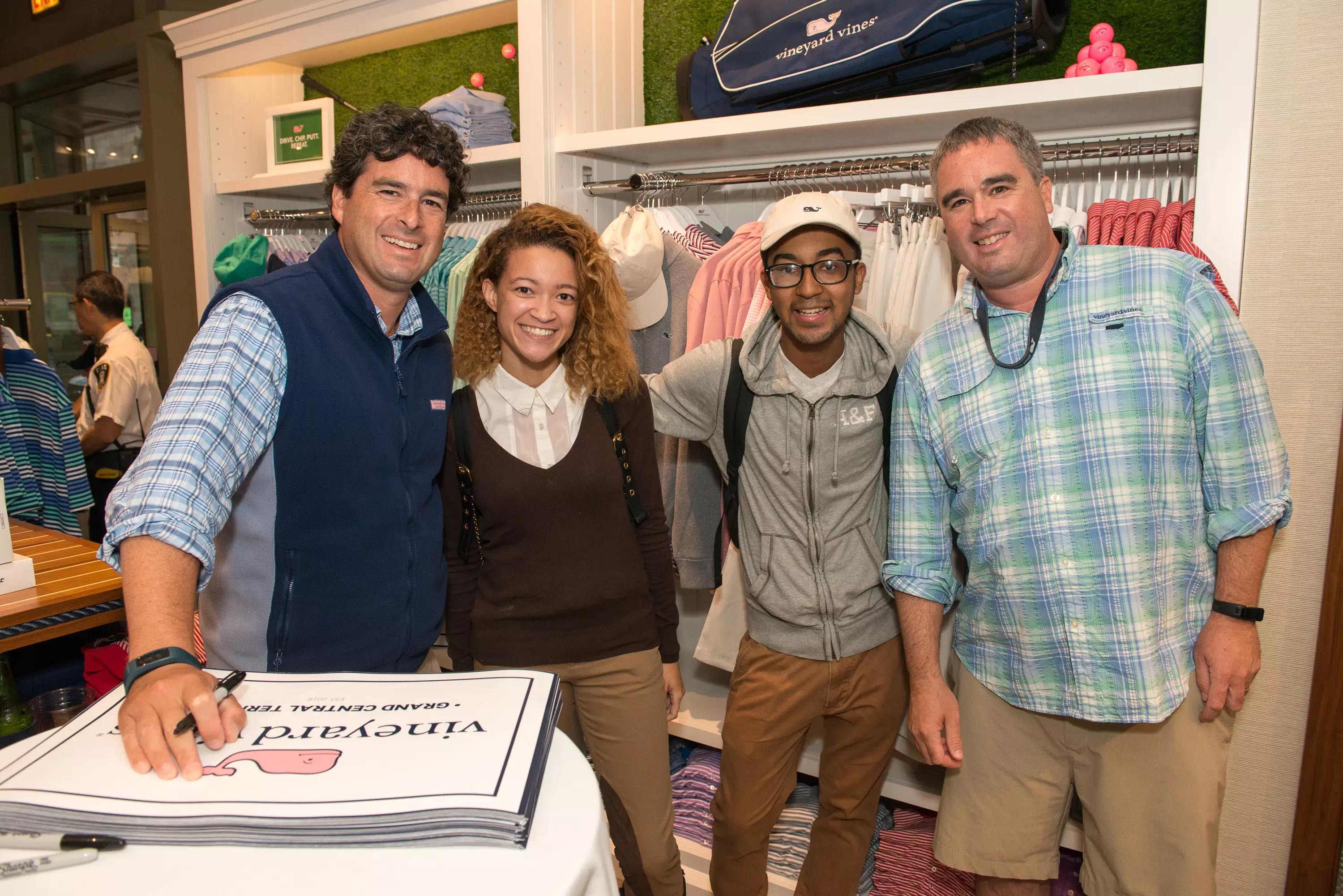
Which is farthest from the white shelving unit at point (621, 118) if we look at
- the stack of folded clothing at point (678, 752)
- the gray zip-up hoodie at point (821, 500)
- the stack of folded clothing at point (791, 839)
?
the gray zip-up hoodie at point (821, 500)

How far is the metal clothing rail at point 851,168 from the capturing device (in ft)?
6.31

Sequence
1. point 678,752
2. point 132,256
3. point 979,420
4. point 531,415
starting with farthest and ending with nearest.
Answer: point 132,256
point 678,752
point 531,415
point 979,420

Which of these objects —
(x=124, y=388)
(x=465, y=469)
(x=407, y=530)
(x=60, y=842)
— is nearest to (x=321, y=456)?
(x=407, y=530)

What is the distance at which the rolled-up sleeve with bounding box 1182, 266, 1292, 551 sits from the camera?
1.44 meters

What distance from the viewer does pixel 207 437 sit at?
107cm

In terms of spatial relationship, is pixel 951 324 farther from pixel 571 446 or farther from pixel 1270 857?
pixel 1270 857

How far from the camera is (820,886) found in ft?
6.41

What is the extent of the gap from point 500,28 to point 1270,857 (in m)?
3.49

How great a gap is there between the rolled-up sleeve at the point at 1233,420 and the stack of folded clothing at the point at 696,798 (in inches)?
62.3

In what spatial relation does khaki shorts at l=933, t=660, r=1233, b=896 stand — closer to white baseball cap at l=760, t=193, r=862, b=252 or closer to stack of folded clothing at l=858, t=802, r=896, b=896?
stack of folded clothing at l=858, t=802, r=896, b=896

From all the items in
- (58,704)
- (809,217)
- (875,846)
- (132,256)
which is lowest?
(875,846)

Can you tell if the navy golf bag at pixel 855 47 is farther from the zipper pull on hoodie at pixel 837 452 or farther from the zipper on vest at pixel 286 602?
the zipper on vest at pixel 286 602

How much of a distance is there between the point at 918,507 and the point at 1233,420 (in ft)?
1.86

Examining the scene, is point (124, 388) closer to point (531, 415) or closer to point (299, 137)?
point (299, 137)
